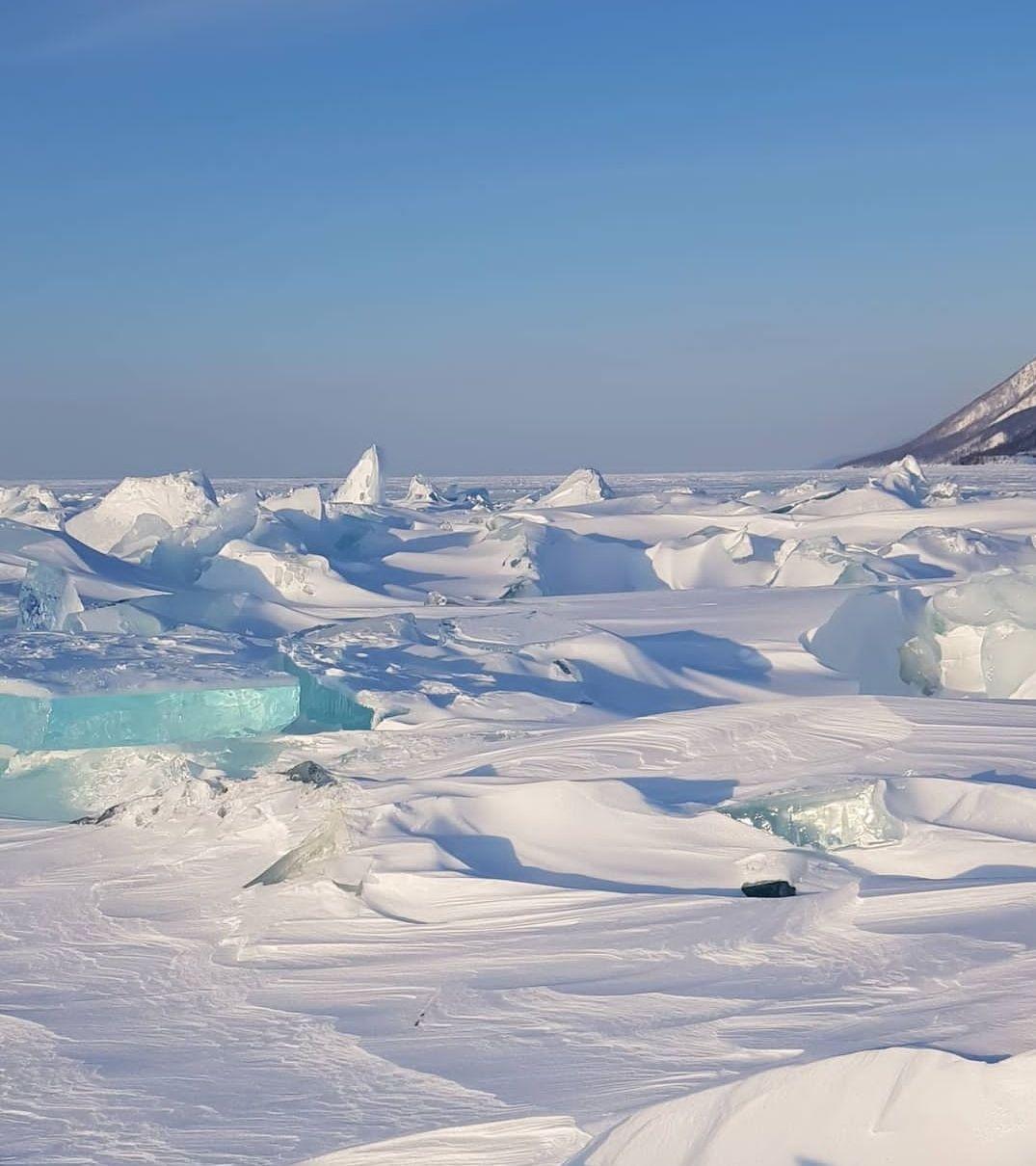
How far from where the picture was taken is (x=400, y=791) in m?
Result: 4.21

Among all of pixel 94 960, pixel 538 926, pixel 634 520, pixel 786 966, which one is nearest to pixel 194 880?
pixel 94 960

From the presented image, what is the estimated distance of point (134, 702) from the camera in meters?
5.10

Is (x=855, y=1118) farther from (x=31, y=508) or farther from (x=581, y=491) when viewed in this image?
(x=581, y=491)

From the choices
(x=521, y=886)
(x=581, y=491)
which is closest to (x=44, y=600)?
(x=521, y=886)

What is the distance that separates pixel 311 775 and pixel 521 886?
53.3 inches

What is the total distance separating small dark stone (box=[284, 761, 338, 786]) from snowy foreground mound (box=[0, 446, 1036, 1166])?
0.05 feet

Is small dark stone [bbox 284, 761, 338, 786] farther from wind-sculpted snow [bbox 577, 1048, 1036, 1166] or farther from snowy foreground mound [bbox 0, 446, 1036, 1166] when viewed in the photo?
wind-sculpted snow [bbox 577, 1048, 1036, 1166]

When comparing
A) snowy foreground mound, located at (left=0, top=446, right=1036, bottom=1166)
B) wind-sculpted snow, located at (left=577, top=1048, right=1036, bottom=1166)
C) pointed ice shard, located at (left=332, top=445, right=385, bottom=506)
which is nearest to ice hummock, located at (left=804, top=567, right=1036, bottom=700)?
snowy foreground mound, located at (left=0, top=446, right=1036, bottom=1166)

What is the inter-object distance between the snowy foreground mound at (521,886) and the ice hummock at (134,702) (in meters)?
0.01

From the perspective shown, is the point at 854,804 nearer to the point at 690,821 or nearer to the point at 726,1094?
the point at 690,821

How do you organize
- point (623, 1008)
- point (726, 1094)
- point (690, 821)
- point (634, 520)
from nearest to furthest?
point (726, 1094) → point (623, 1008) → point (690, 821) → point (634, 520)

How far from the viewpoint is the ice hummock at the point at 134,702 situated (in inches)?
199

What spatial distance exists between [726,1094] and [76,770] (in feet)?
11.9

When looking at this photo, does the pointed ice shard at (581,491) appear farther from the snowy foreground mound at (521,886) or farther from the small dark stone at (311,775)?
the small dark stone at (311,775)
